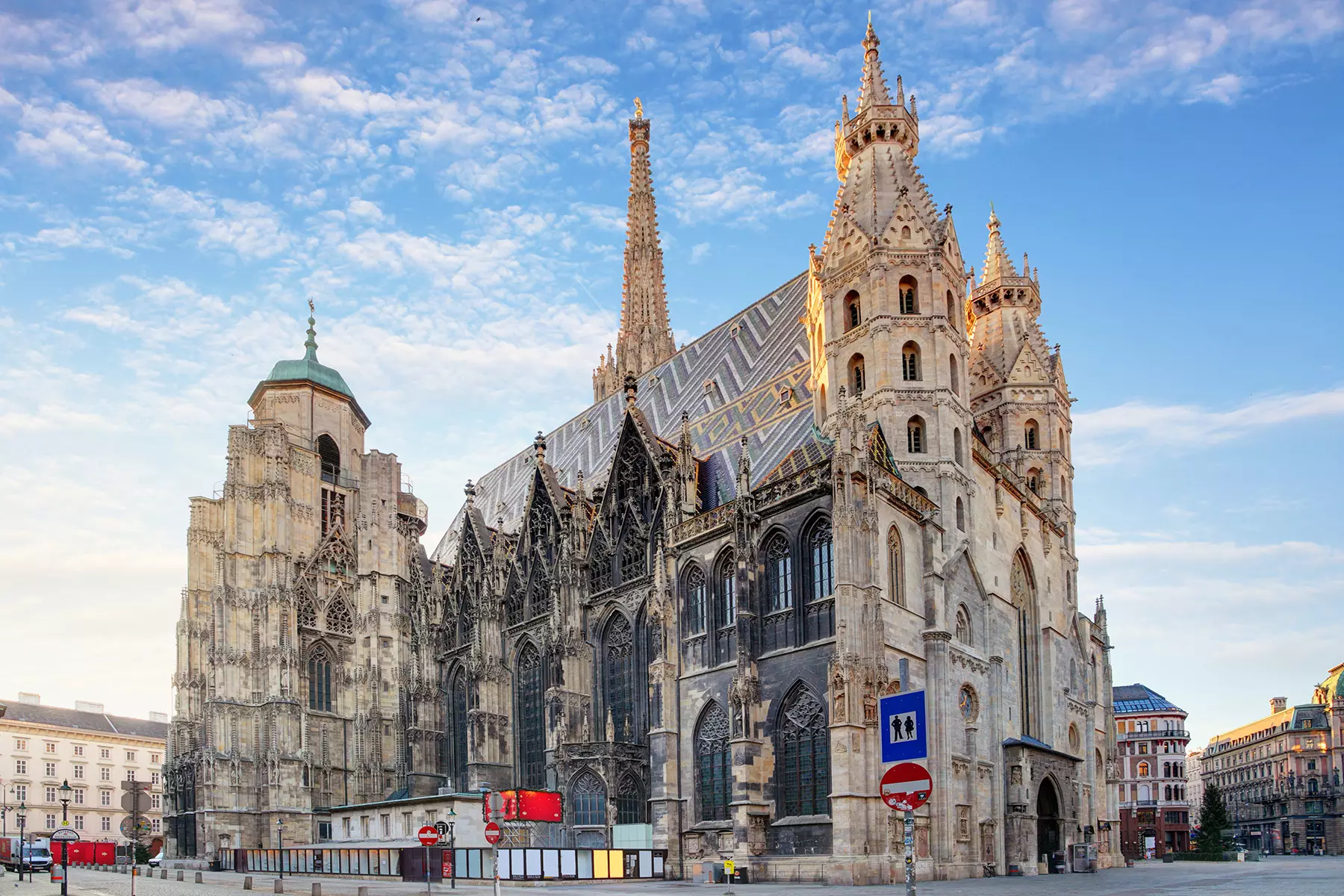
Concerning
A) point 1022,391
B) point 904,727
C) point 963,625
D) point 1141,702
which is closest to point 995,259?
point 1022,391

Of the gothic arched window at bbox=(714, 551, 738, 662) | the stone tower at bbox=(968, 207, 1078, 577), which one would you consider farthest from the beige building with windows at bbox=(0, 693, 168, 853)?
the stone tower at bbox=(968, 207, 1078, 577)

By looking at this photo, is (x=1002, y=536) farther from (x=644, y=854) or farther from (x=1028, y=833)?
(x=644, y=854)

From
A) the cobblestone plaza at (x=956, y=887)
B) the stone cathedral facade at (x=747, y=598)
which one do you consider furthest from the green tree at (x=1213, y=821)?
the cobblestone plaza at (x=956, y=887)

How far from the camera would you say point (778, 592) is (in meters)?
44.8

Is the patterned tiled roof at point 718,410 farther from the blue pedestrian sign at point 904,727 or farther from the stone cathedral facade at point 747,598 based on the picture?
the blue pedestrian sign at point 904,727

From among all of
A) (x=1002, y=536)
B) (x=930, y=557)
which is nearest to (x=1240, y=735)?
(x=1002, y=536)

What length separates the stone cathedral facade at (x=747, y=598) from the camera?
1688 inches

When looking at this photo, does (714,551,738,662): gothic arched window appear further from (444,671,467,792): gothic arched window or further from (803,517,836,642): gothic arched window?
(444,671,467,792): gothic arched window

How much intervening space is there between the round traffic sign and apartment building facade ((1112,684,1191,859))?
123022mm

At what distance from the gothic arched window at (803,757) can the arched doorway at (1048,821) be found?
14.1 m

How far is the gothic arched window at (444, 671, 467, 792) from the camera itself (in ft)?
213

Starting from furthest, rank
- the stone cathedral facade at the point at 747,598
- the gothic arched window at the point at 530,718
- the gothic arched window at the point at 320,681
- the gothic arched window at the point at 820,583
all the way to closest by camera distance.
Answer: the gothic arched window at the point at 320,681 → the gothic arched window at the point at 530,718 → the stone cathedral facade at the point at 747,598 → the gothic arched window at the point at 820,583

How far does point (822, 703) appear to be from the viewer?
41.8m

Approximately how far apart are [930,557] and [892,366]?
7.94 m
